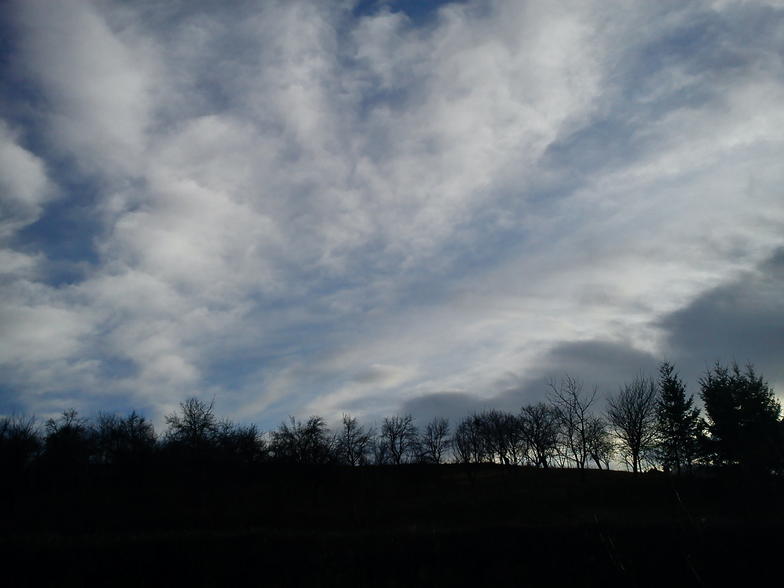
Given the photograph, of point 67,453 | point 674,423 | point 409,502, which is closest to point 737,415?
point 674,423

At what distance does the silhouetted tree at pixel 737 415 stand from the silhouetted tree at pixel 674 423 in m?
5.31

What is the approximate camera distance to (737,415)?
129ft

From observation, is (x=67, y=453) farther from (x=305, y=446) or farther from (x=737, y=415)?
(x=737, y=415)

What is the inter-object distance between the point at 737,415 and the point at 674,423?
921cm

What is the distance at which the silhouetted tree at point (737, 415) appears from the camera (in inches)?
1481

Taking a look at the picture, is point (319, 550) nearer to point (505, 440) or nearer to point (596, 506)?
point (596, 506)

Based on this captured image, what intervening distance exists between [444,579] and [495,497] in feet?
116

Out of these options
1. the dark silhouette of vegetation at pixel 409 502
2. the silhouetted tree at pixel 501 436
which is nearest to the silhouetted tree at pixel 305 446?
the dark silhouette of vegetation at pixel 409 502

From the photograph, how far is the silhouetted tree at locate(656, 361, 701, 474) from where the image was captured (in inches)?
1848

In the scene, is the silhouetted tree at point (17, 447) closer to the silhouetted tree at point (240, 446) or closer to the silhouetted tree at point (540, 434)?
the silhouetted tree at point (240, 446)

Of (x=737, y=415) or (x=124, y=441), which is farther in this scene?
(x=124, y=441)

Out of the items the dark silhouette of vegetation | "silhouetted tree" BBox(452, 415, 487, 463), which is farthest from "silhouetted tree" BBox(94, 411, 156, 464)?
"silhouetted tree" BBox(452, 415, 487, 463)

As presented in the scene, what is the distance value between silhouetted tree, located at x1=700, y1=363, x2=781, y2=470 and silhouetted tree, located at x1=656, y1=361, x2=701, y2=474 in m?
5.31

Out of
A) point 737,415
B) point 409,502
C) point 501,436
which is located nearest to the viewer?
point 737,415
